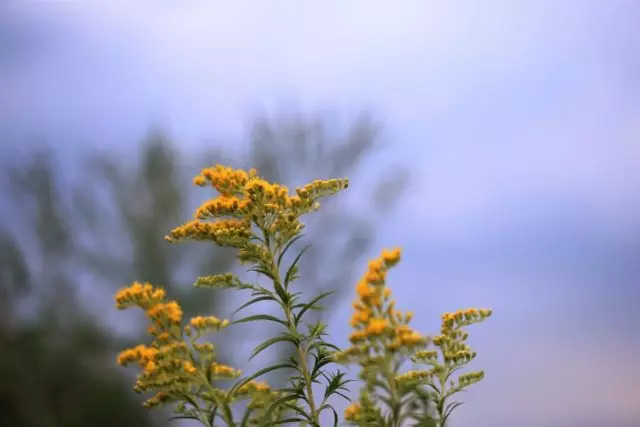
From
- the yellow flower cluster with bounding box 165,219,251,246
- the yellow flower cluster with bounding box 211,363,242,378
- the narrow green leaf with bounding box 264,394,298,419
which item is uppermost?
the yellow flower cluster with bounding box 165,219,251,246

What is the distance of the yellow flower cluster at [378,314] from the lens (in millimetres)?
1136

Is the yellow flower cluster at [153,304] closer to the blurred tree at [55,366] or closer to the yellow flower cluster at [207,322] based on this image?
the yellow flower cluster at [207,322]

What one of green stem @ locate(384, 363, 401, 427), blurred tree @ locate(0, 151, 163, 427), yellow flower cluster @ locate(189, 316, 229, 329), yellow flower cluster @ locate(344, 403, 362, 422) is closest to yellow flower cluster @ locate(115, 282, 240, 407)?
yellow flower cluster @ locate(189, 316, 229, 329)

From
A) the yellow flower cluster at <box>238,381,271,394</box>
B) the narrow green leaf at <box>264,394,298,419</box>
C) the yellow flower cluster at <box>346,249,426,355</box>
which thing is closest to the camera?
the yellow flower cluster at <box>346,249,426,355</box>

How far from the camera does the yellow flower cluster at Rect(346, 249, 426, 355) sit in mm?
1136

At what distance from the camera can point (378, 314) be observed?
1167 mm

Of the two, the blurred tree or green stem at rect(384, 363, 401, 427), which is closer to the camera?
green stem at rect(384, 363, 401, 427)

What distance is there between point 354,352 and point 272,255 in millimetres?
503

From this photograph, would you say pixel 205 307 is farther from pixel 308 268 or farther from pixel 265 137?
pixel 265 137

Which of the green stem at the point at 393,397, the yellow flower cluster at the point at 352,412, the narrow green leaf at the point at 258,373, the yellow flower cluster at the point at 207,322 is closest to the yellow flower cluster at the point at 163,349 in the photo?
the yellow flower cluster at the point at 207,322

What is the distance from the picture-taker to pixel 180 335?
167 centimetres

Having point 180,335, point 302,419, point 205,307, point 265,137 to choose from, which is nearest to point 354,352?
point 302,419

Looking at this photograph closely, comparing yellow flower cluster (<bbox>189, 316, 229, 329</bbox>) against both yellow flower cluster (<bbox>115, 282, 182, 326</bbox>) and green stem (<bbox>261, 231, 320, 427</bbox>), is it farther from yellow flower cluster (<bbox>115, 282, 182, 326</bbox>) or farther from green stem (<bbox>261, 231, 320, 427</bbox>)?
green stem (<bbox>261, 231, 320, 427</bbox>)

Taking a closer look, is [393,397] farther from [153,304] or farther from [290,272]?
[153,304]
